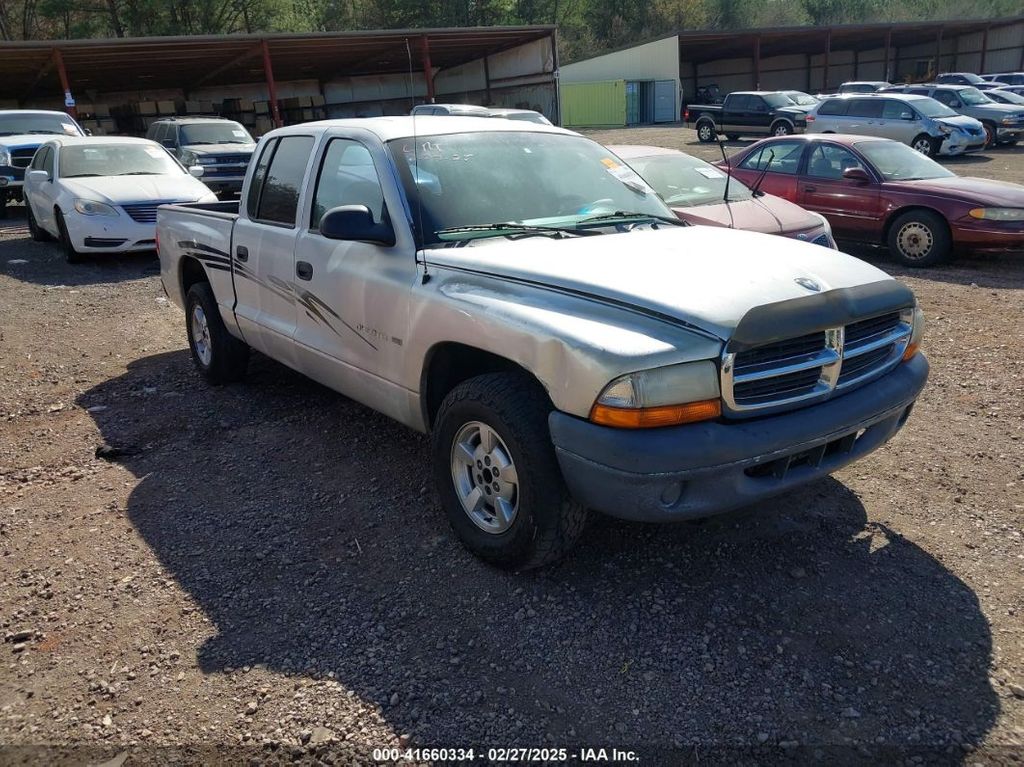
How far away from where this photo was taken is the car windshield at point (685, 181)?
27.8ft

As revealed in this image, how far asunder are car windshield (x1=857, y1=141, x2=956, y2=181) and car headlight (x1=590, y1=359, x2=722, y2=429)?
8237mm

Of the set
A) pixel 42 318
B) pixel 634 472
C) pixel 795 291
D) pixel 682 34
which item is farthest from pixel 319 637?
pixel 682 34

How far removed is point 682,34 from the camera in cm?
3781

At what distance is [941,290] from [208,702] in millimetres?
8075

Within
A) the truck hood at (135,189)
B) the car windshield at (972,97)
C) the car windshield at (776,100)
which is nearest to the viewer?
the truck hood at (135,189)

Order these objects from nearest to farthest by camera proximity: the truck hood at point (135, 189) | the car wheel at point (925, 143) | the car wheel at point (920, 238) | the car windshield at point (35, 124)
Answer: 1. the car wheel at point (920, 238)
2. the truck hood at point (135, 189)
3. the car windshield at point (35, 124)
4. the car wheel at point (925, 143)

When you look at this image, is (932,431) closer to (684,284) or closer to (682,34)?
(684,284)

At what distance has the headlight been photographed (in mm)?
8930

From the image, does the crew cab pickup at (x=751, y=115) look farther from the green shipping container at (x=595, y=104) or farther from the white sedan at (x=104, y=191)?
the white sedan at (x=104, y=191)

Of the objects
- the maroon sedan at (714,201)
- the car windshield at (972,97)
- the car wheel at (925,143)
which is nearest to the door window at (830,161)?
the maroon sedan at (714,201)

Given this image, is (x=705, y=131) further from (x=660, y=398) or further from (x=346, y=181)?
(x=660, y=398)

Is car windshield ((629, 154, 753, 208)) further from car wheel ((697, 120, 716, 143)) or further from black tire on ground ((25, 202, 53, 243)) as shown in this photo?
car wheel ((697, 120, 716, 143))

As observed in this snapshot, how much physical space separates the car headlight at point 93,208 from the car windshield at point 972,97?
24515 mm

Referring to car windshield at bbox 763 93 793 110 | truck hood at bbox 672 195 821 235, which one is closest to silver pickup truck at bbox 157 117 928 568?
truck hood at bbox 672 195 821 235
